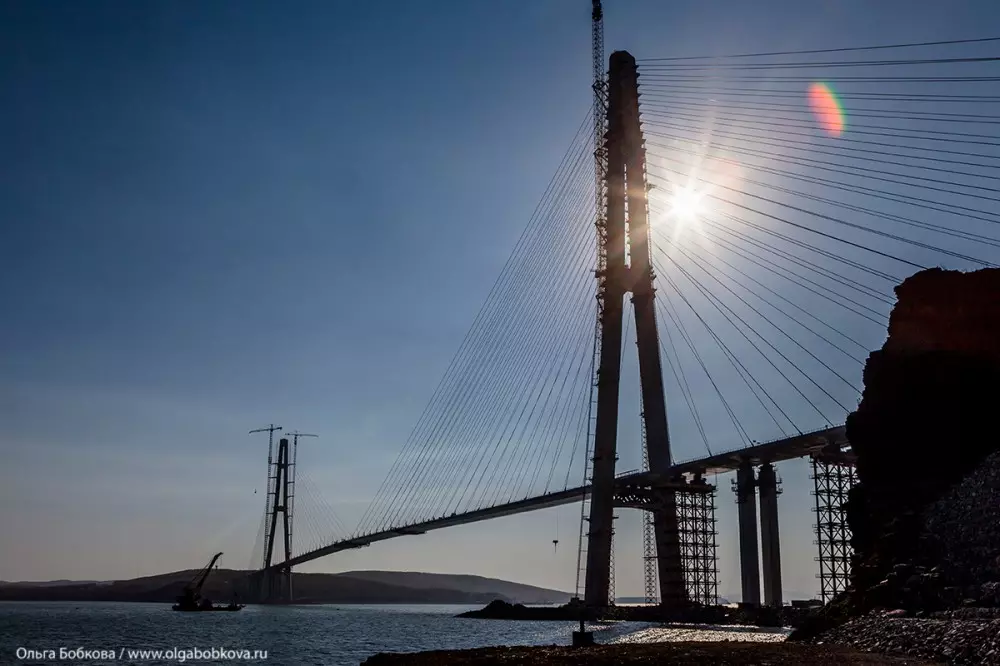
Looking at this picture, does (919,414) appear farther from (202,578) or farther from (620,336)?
(202,578)

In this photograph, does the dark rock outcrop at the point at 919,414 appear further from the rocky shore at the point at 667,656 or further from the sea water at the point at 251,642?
the sea water at the point at 251,642

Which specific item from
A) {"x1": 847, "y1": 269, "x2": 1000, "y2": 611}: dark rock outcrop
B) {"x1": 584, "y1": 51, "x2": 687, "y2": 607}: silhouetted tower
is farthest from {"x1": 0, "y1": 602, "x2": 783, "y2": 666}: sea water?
{"x1": 847, "y1": 269, "x2": 1000, "y2": 611}: dark rock outcrop

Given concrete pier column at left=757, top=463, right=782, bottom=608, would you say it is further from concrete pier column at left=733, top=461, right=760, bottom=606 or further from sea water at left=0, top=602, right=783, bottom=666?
sea water at left=0, top=602, right=783, bottom=666

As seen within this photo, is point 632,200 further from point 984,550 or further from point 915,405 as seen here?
point 984,550

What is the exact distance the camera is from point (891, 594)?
3353cm

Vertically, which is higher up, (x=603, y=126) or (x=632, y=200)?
(x=603, y=126)

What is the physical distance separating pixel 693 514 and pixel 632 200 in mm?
28069

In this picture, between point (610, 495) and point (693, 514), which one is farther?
point (693, 514)

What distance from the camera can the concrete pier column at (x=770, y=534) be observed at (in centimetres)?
7525

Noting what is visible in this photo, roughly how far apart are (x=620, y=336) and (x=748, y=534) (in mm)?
20778

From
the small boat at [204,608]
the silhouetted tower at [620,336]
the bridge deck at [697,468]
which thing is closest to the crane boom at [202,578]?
the small boat at [204,608]

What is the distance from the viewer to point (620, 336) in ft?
229

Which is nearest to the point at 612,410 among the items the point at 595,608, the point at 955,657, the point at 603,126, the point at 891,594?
the point at 595,608

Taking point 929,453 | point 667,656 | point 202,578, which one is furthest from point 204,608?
point 929,453
